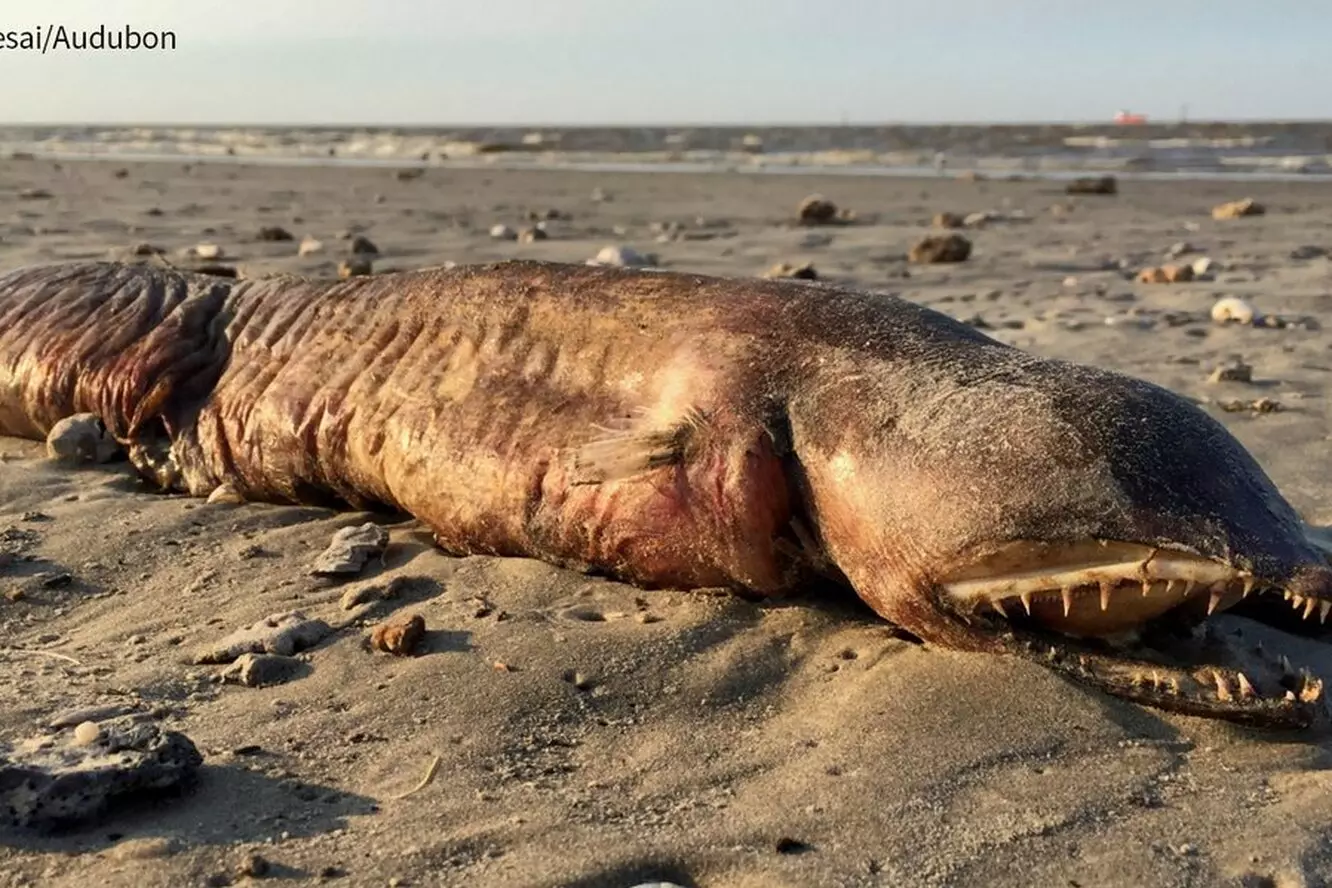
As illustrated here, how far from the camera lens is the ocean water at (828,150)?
27.4 meters

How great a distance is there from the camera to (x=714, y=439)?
357cm

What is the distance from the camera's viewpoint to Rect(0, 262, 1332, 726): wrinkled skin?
296 centimetres

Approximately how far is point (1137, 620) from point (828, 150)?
32391mm

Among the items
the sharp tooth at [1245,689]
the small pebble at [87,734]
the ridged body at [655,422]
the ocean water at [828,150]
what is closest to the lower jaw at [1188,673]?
the sharp tooth at [1245,689]

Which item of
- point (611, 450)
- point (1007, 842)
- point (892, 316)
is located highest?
point (892, 316)

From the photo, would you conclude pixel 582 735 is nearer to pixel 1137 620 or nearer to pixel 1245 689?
pixel 1137 620

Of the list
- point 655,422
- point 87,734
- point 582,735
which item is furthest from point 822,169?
point 87,734

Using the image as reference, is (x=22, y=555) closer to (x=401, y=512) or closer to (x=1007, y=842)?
(x=401, y=512)

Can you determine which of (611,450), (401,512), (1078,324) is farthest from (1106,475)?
(1078,324)

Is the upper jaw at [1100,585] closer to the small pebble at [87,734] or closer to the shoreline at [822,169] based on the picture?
the small pebble at [87,734]

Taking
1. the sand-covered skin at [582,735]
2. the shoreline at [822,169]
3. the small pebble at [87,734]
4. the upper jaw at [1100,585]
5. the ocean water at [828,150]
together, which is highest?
the ocean water at [828,150]

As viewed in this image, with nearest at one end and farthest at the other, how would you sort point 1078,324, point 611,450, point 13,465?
1. point 611,450
2. point 13,465
3. point 1078,324

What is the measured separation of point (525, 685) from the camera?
3.11 m

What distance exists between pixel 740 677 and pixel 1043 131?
44.9 meters
